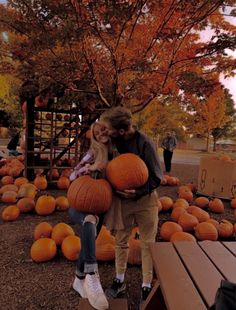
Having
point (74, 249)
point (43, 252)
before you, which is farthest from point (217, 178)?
point (43, 252)

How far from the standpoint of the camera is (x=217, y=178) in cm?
691

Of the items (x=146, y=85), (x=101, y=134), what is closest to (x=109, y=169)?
(x=101, y=134)

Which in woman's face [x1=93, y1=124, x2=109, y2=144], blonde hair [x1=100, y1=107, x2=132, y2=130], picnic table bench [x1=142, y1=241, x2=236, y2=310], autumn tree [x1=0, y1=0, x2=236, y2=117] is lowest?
picnic table bench [x1=142, y1=241, x2=236, y2=310]

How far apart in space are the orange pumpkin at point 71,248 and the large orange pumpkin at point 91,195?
1.01m

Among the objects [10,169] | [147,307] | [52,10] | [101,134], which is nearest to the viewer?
[147,307]

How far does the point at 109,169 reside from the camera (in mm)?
2584

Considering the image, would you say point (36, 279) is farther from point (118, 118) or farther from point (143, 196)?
point (118, 118)

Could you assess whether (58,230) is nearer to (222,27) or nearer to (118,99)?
(118,99)

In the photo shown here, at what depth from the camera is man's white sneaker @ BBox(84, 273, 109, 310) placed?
225 centimetres

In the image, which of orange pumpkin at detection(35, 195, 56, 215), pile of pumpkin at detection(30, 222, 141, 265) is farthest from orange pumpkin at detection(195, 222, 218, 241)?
orange pumpkin at detection(35, 195, 56, 215)

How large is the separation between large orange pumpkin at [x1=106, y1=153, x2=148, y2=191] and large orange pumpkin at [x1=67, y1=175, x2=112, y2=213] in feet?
0.31

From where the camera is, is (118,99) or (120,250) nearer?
(120,250)

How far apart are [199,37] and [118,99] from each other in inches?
84.0

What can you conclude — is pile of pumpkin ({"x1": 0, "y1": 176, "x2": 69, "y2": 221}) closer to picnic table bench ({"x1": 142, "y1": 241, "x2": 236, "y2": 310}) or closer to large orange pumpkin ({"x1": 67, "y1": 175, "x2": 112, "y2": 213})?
large orange pumpkin ({"x1": 67, "y1": 175, "x2": 112, "y2": 213})
